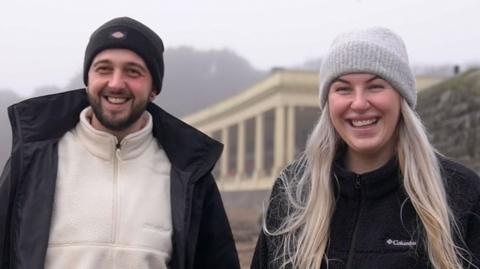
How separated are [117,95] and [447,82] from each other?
848cm

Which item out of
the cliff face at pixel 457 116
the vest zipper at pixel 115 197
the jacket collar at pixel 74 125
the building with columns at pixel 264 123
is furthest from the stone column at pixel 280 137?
the vest zipper at pixel 115 197

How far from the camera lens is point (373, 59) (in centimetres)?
244

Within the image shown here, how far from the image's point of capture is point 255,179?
1399 inches

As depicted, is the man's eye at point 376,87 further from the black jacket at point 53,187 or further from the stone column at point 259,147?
the stone column at point 259,147

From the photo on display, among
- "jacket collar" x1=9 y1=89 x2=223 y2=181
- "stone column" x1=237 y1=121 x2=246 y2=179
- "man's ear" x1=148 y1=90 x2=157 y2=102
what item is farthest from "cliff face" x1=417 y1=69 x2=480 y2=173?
"stone column" x1=237 y1=121 x2=246 y2=179

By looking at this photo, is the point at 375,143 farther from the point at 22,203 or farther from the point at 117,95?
the point at 22,203

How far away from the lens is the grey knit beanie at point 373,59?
8.00 feet

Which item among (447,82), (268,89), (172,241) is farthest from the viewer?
(268,89)

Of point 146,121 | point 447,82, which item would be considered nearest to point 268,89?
point 447,82

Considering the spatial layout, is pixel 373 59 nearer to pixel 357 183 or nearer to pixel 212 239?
pixel 357 183

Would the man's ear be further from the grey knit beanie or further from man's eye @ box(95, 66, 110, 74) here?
the grey knit beanie

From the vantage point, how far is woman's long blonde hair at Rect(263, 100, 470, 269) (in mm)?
2287

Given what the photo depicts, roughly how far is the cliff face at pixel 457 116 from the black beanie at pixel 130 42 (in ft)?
20.5

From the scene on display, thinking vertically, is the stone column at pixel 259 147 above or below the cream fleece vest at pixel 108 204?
below
